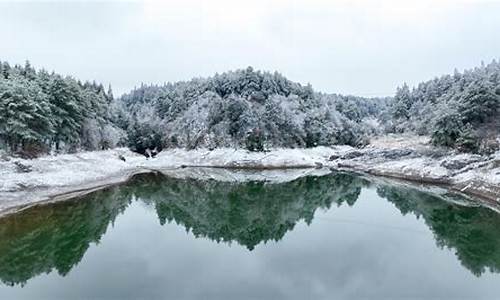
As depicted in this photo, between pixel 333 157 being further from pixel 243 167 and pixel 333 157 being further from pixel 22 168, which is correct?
pixel 22 168

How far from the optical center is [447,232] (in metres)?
32.9

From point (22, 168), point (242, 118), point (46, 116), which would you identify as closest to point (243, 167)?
point (242, 118)

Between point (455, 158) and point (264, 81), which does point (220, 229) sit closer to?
point (455, 158)

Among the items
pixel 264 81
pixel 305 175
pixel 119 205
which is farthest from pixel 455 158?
pixel 264 81

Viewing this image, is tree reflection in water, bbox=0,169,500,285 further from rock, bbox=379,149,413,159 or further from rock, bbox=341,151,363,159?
rock, bbox=341,151,363,159

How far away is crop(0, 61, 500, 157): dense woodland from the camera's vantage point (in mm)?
58812

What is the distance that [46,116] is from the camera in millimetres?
63031

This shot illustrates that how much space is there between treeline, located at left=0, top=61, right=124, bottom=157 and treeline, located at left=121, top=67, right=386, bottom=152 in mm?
14769

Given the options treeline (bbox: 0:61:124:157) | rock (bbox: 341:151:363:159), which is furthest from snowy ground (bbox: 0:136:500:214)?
treeline (bbox: 0:61:124:157)

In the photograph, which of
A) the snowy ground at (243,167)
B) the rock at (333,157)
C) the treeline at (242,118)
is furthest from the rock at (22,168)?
the rock at (333,157)

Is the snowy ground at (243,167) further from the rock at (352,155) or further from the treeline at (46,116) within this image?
the treeline at (46,116)

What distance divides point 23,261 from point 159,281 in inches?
386

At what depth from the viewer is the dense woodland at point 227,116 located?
58.8m

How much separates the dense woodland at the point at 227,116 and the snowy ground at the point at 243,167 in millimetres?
3962
